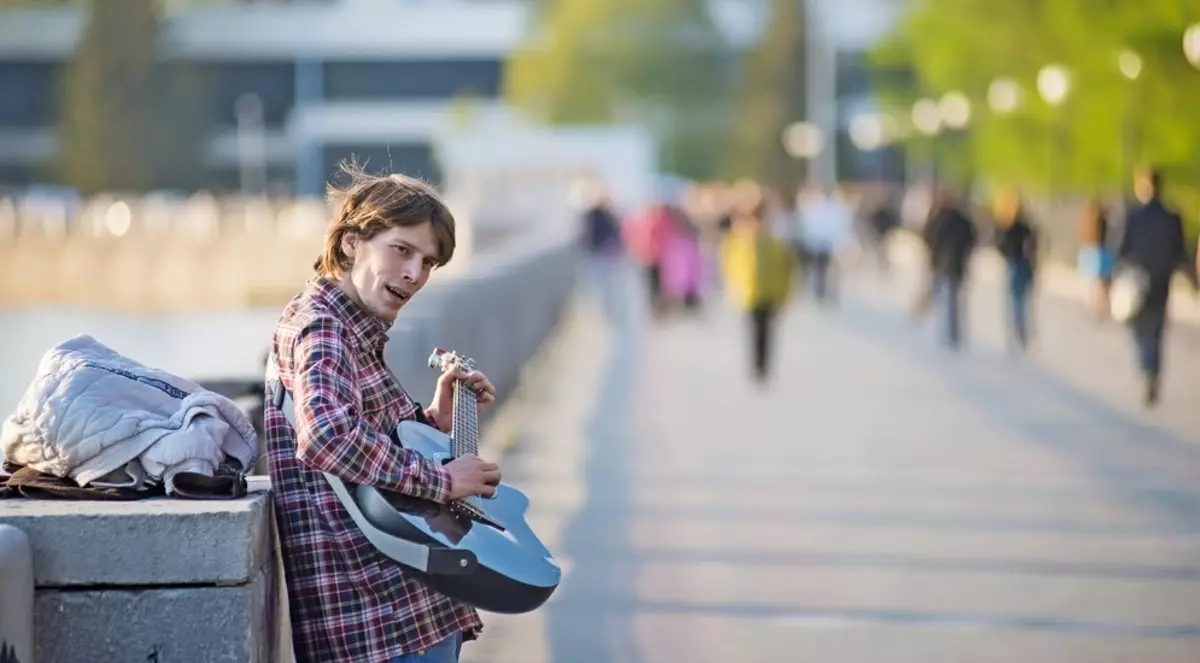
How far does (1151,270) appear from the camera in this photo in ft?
63.0

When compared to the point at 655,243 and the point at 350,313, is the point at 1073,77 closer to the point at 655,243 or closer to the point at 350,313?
the point at 655,243

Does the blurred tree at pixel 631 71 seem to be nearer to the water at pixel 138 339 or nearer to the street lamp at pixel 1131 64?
the water at pixel 138 339

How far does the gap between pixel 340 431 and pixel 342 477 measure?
0.10m

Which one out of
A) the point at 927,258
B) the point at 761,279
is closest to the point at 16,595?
the point at 761,279

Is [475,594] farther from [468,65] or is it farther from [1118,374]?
[468,65]

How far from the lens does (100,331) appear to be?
137 ft

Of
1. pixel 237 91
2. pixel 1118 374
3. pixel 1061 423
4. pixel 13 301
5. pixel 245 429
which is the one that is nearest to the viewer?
pixel 245 429

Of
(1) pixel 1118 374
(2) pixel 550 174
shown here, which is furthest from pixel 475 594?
(2) pixel 550 174

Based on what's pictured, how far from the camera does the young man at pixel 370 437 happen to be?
16.1 feet

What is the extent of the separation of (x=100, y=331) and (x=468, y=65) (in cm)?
9169

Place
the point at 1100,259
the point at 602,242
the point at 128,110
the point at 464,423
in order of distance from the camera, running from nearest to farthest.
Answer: the point at 464,423 < the point at 1100,259 < the point at 602,242 < the point at 128,110

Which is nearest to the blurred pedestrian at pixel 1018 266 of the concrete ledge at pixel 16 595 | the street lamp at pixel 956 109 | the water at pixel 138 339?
the water at pixel 138 339

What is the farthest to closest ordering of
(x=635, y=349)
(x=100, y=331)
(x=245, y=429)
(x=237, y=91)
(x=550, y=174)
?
(x=237, y=91), (x=550, y=174), (x=100, y=331), (x=635, y=349), (x=245, y=429)

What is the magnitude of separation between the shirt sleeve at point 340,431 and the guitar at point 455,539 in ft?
0.15
